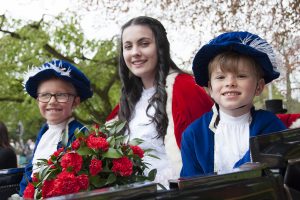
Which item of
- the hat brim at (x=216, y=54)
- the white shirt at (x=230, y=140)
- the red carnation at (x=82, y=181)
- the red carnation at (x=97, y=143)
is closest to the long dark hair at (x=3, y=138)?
the hat brim at (x=216, y=54)

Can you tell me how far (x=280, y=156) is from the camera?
1.31 meters

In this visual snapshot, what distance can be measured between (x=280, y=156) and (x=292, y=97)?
15.8 feet

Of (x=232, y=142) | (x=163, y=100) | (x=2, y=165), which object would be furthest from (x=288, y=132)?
(x=2, y=165)

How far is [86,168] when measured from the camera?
160 cm

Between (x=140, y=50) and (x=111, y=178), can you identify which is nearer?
(x=111, y=178)

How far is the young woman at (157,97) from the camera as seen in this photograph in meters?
2.62

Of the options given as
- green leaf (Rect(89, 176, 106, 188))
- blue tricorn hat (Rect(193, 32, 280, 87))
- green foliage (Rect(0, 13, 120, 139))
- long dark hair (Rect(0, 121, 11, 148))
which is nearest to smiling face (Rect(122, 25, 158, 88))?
blue tricorn hat (Rect(193, 32, 280, 87))

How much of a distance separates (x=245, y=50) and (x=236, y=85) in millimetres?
168

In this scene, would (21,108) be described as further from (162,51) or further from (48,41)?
(162,51)

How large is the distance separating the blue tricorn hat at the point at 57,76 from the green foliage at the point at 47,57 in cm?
533

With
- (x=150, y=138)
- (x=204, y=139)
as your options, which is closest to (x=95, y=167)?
(x=204, y=139)

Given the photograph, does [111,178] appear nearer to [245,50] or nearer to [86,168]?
[86,168]

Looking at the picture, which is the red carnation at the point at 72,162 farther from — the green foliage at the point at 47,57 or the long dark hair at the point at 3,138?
the green foliage at the point at 47,57

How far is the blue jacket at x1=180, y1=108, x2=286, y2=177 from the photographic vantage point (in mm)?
2031
